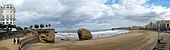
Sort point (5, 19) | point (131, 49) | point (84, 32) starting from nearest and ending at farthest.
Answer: point (131, 49) < point (84, 32) < point (5, 19)

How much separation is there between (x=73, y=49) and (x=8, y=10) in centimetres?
12834

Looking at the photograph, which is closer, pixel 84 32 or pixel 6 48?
pixel 6 48

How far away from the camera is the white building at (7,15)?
15029cm

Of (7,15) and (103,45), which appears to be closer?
(103,45)

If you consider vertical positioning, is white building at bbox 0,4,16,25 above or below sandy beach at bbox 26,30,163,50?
above

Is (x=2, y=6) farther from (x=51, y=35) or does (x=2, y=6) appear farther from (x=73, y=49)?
(x=73, y=49)

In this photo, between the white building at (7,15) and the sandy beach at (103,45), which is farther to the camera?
the white building at (7,15)

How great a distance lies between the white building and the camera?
150 metres

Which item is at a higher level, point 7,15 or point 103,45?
point 7,15

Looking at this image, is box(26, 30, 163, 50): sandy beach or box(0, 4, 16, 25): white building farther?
box(0, 4, 16, 25): white building

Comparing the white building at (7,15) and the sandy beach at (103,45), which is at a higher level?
the white building at (7,15)

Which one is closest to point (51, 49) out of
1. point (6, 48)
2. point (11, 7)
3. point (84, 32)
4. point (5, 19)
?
point (6, 48)

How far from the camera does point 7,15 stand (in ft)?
503

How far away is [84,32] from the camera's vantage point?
5738cm
